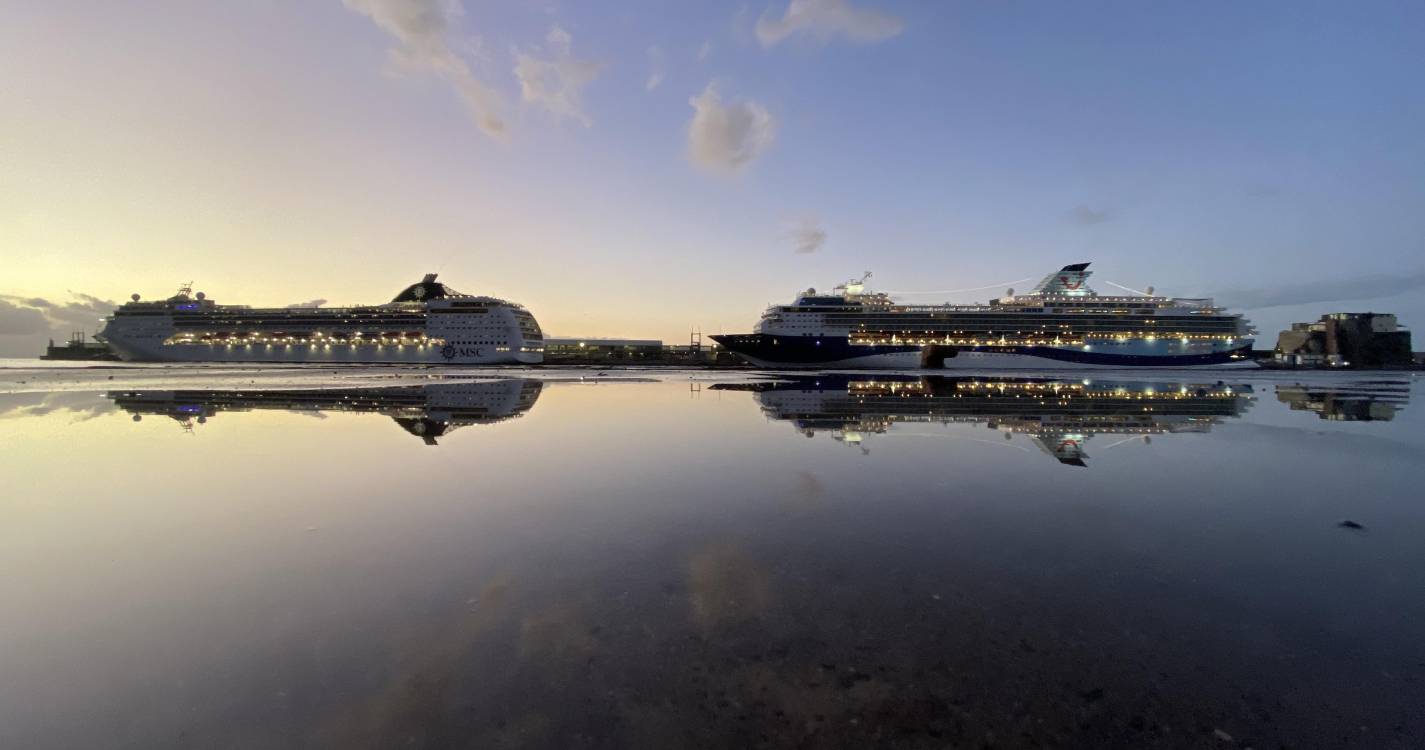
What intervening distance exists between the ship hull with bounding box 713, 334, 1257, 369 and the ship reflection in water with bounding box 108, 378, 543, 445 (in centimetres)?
4672

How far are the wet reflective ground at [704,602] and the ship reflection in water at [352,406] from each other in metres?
3.77

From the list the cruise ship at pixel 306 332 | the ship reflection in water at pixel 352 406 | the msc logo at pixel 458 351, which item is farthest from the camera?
the msc logo at pixel 458 351

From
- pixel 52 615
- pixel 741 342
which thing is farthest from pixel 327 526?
pixel 741 342

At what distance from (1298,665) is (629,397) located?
1732cm

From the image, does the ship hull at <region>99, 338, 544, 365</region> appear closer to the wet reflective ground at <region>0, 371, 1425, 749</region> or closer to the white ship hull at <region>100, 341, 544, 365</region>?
the white ship hull at <region>100, 341, 544, 365</region>

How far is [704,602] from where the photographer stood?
330 cm

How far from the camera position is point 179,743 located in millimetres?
2055

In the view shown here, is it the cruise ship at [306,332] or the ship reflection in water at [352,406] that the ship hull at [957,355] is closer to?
the cruise ship at [306,332]

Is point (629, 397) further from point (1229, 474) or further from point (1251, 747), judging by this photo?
point (1251, 747)

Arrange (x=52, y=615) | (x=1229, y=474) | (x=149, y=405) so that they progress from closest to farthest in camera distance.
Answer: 1. (x=52, y=615)
2. (x=1229, y=474)
3. (x=149, y=405)

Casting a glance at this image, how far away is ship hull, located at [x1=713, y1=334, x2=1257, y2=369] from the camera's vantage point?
61.3m

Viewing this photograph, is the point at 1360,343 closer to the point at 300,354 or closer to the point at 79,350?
the point at 300,354

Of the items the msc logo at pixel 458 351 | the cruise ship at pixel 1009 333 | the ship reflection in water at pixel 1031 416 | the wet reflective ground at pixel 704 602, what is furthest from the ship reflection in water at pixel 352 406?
the msc logo at pixel 458 351

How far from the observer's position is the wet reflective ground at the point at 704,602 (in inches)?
86.9
